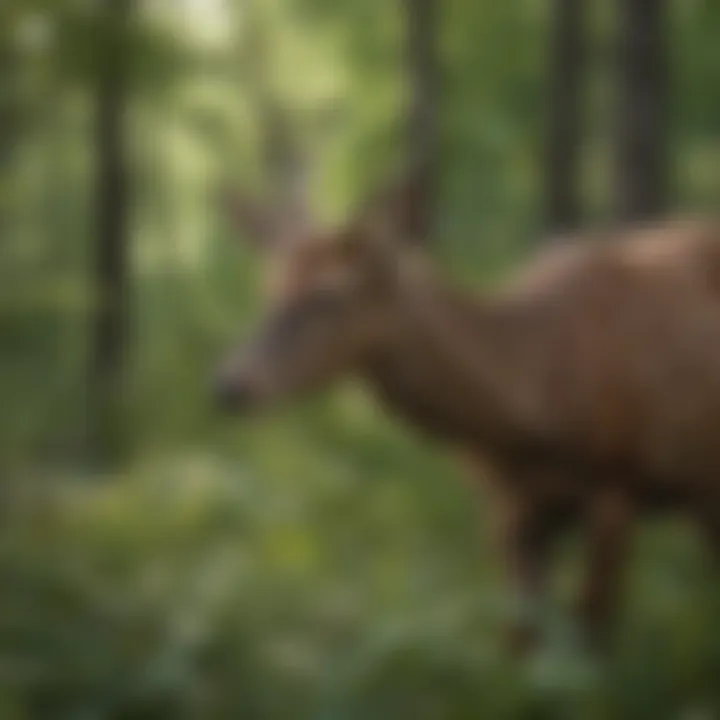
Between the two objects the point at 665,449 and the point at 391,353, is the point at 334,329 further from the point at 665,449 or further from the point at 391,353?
the point at 665,449

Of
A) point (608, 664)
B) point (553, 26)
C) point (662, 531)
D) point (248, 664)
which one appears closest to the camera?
point (248, 664)

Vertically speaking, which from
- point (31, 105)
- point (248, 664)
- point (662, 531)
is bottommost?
point (662, 531)

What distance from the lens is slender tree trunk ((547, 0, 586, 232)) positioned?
7.64 m

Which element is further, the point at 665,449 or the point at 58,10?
the point at 665,449

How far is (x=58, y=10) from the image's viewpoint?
3.32 m

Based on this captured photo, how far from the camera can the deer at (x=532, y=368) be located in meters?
4.36

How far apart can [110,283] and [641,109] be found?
1911 mm

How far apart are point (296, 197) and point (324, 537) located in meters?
0.89

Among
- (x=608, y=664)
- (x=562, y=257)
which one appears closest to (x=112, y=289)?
(x=562, y=257)

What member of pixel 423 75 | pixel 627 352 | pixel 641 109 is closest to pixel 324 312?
pixel 627 352

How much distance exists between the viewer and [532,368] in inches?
181

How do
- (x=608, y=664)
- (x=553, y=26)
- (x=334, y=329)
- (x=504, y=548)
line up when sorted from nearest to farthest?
(x=608, y=664) < (x=334, y=329) < (x=504, y=548) < (x=553, y=26)

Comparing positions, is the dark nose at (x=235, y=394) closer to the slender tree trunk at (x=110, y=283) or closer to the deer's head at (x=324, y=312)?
the deer's head at (x=324, y=312)

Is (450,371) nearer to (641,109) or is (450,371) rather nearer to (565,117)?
(641,109)
